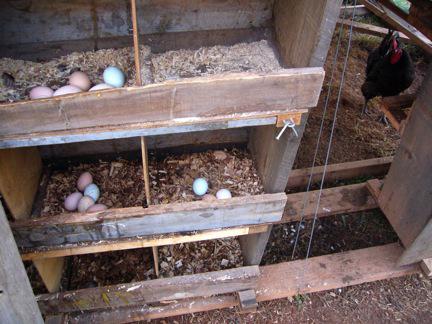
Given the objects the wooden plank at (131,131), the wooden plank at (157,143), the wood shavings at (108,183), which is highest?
the wooden plank at (131,131)

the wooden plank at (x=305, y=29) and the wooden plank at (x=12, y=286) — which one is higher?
the wooden plank at (x=305, y=29)

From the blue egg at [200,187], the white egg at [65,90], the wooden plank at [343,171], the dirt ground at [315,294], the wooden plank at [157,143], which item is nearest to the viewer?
the white egg at [65,90]

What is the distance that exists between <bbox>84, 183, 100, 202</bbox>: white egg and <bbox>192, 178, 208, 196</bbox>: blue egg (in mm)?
519

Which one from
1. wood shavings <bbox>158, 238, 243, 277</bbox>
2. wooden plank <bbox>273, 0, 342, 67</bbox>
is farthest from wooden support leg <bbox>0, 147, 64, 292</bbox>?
wooden plank <bbox>273, 0, 342, 67</bbox>

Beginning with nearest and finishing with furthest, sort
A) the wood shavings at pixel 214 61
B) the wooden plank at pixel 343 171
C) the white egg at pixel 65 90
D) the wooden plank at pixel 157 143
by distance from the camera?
the white egg at pixel 65 90
the wood shavings at pixel 214 61
the wooden plank at pixel 157 143
the wooden plank at pixel 343 171

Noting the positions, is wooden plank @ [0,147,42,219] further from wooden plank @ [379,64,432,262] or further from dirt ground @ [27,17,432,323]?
wooden plank @ [379,64,432,262]

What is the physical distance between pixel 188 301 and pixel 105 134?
4.48 ft

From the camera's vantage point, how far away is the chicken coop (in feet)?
4.56

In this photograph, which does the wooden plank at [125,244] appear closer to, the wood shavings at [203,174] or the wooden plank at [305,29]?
the wood shavings at [203,174]

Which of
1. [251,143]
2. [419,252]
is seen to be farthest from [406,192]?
[251,143]

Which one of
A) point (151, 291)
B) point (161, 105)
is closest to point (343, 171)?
point (151, 291)

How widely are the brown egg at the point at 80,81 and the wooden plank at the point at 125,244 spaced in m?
0.71

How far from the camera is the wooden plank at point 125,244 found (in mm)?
1796

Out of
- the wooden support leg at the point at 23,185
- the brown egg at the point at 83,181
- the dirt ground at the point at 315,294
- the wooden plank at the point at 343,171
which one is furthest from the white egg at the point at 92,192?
the wooden plank at the point at 343,171
